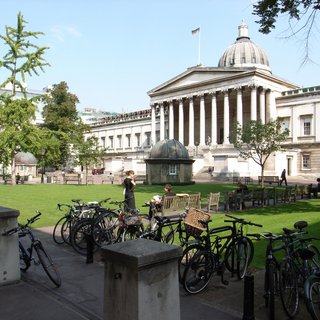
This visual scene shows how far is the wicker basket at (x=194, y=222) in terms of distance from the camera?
785cm

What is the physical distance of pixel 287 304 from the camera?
563 centimetres

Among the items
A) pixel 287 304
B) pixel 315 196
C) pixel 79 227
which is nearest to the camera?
pixel 287 304

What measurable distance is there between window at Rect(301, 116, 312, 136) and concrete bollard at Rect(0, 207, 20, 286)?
58.2 meters

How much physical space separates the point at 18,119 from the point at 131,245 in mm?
34496

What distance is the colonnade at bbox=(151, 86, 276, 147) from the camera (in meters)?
62.3

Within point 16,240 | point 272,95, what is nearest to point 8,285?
point 16,240

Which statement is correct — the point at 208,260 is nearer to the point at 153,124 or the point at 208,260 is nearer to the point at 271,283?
the point at 271,283

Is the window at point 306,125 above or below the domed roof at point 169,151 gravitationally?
above

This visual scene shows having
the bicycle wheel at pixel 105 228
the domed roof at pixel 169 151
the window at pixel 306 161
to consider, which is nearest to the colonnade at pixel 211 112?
the window at pixel 306 161

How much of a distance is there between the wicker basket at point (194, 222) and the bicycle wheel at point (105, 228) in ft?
7.84

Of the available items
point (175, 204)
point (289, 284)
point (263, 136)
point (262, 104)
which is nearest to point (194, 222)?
point (289, 284)

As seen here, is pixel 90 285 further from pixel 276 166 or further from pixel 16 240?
pixel 276 166

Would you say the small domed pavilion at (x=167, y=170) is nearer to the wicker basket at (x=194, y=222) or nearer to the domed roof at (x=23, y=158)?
the domed roof at (x=23, y=158)

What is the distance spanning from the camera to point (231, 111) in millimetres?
71750
